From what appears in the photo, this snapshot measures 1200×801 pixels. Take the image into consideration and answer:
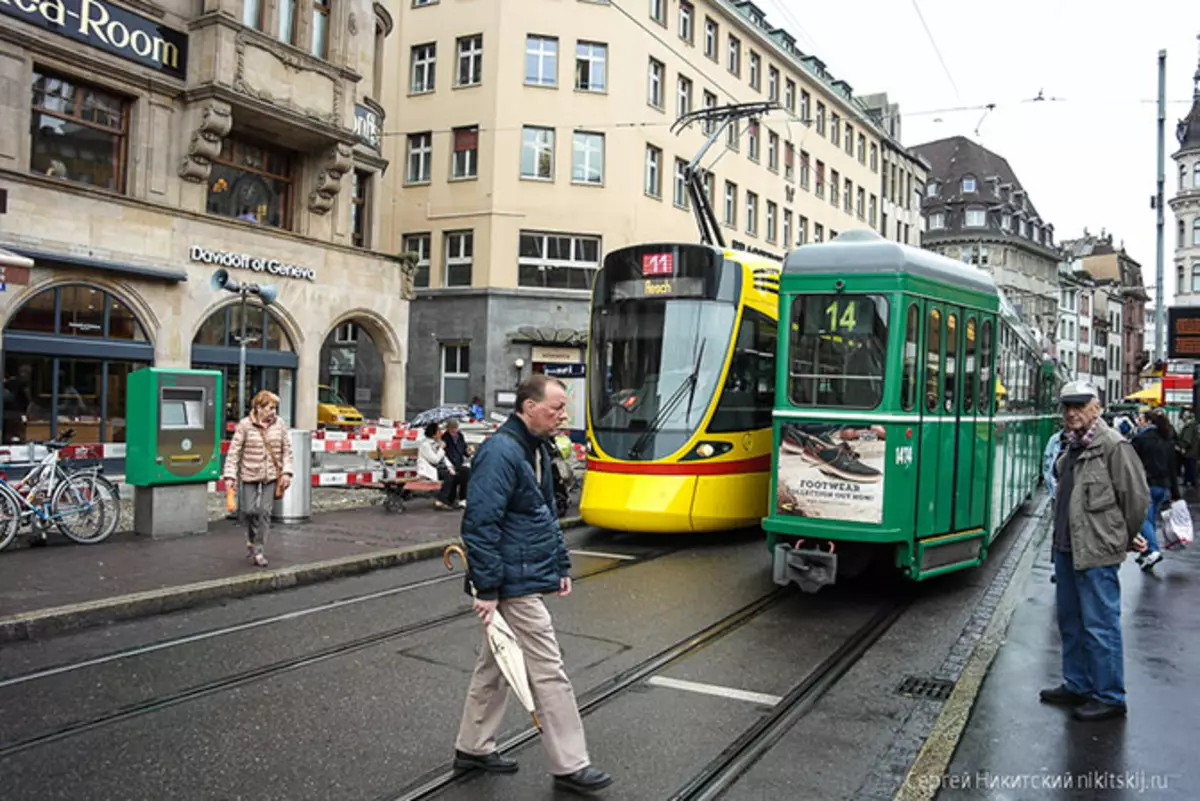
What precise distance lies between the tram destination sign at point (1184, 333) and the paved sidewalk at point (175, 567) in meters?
14.6

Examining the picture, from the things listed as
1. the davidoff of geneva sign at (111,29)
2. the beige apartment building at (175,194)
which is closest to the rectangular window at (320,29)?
the beige apartment building at (175,194)

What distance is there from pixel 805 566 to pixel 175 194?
1513cm

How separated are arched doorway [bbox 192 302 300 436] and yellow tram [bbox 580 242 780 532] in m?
9.95

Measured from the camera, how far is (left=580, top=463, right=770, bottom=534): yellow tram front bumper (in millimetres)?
10984

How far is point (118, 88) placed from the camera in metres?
17.6

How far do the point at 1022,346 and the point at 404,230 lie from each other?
2547 centimetres

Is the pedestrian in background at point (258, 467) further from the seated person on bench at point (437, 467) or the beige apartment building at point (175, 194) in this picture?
the beige apartment building at point (175, 194)

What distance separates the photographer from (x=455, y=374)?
3331 centimetres

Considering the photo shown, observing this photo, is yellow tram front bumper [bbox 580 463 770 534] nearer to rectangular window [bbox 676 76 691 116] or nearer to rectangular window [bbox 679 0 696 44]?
rectangular window [bbox 676 76 691 116]

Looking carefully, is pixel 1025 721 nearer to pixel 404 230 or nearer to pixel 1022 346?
pixel 1022 346

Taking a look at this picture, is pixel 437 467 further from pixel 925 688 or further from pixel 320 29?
pixel 320 29

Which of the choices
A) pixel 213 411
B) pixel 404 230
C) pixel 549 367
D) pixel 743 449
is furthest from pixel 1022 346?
pixel 404 230

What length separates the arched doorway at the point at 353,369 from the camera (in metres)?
35.3

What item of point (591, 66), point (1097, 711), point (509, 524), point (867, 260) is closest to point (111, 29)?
point (867, 260)
